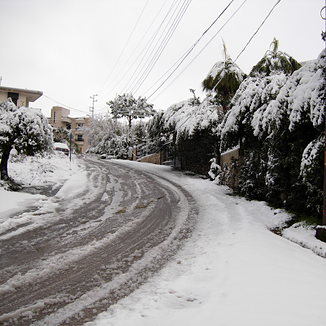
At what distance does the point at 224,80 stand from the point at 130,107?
22.6m

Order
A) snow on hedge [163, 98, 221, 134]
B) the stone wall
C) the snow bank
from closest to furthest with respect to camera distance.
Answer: the snow bank
snow on hedge [163, 98, 221, 134]
the stone wall

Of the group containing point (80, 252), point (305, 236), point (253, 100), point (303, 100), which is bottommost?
point (80, 252)

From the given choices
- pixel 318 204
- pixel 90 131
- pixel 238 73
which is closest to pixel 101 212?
pixel 318 204

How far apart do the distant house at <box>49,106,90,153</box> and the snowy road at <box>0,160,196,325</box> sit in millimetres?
48259

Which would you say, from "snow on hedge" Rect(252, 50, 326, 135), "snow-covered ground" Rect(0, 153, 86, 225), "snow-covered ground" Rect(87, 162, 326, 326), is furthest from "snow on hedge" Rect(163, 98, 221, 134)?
"snow-covered ground" Rect(87, 162, 326, 326)

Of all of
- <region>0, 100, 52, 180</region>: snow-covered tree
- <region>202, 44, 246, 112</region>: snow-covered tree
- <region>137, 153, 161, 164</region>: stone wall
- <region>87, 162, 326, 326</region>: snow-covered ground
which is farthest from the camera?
<region>137, 153, 161, 164</region>: stone wall

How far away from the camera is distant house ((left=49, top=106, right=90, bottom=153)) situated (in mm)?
55469

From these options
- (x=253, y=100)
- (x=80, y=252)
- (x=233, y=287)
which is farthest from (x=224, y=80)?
(x=233, y=287)

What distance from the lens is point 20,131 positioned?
10.3 metres

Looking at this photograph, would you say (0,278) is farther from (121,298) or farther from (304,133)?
(304,133)

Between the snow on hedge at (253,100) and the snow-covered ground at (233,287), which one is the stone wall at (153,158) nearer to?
the snow on hedge at (253,100)

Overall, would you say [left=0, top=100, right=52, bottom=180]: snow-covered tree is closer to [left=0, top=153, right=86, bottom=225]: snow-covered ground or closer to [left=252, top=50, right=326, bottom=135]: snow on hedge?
[left=0, top=153, right=86, bottom=225]: snow-covered ground

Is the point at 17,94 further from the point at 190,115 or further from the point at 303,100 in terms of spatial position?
the point at 303,100

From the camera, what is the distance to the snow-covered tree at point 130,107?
35.4m
